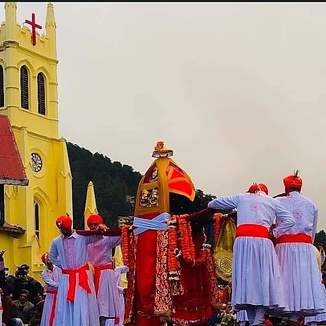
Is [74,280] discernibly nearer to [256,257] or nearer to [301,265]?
[256,257]

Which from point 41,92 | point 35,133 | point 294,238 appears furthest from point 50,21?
point 294,238

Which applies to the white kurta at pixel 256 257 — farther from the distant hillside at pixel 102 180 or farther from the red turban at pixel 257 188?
the distant hillside at pixel 102 180

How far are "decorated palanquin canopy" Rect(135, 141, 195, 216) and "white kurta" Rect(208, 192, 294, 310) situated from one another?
79 cm

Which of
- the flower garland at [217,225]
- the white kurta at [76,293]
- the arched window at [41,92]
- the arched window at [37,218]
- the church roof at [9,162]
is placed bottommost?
the white kurta at [76,293]

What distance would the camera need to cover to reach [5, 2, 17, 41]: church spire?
45.2 m

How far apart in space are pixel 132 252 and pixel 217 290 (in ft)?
4.03

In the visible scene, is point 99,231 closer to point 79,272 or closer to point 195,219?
point 79,272

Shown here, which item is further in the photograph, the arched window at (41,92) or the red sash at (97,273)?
the arched window at (41,92)

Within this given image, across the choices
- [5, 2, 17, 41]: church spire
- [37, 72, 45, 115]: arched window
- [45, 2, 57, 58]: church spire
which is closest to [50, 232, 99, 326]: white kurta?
[5, 2, 17, 41]: church spire

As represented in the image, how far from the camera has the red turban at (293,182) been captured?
34.3 ft

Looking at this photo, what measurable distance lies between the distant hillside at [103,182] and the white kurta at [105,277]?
4066 cm

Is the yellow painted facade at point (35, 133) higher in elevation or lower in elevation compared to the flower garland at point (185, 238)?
higher

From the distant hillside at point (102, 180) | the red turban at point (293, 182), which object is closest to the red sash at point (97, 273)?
the red turban at point (293, 182)

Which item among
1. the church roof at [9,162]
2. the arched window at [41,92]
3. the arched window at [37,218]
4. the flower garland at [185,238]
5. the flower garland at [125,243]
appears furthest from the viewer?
the arched window at [41,92]
